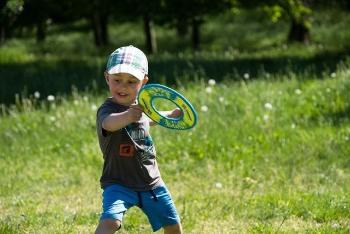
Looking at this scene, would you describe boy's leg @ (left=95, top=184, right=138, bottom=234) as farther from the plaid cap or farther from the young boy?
the plaid cap

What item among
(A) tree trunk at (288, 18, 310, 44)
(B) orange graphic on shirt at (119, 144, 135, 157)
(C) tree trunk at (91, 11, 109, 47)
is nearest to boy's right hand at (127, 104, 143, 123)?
(B) orange graphic on shirt at (119, 144, 135, 157)

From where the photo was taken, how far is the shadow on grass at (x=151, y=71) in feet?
40.8

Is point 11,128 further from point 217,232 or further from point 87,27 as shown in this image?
point 87,27

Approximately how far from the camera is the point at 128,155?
448cm

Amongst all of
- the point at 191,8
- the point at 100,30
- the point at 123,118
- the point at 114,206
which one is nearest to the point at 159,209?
the point at 114,206

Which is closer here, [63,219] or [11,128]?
[63,219]

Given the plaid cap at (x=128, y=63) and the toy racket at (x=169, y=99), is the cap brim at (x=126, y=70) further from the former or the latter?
the toy racket at (x=169, y=99)

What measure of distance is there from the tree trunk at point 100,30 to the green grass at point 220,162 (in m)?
15.4

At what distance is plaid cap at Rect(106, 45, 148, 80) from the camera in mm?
4281

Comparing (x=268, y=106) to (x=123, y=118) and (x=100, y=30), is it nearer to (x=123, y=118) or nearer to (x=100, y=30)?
(x=123, y=118)

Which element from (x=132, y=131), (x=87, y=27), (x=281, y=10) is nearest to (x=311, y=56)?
(x=281, y=10)

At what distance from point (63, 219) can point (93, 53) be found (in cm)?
1877

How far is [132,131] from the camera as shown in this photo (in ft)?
14.8

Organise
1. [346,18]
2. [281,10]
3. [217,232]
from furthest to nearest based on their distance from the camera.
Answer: [346,18] < [281,10] < [217,232]
